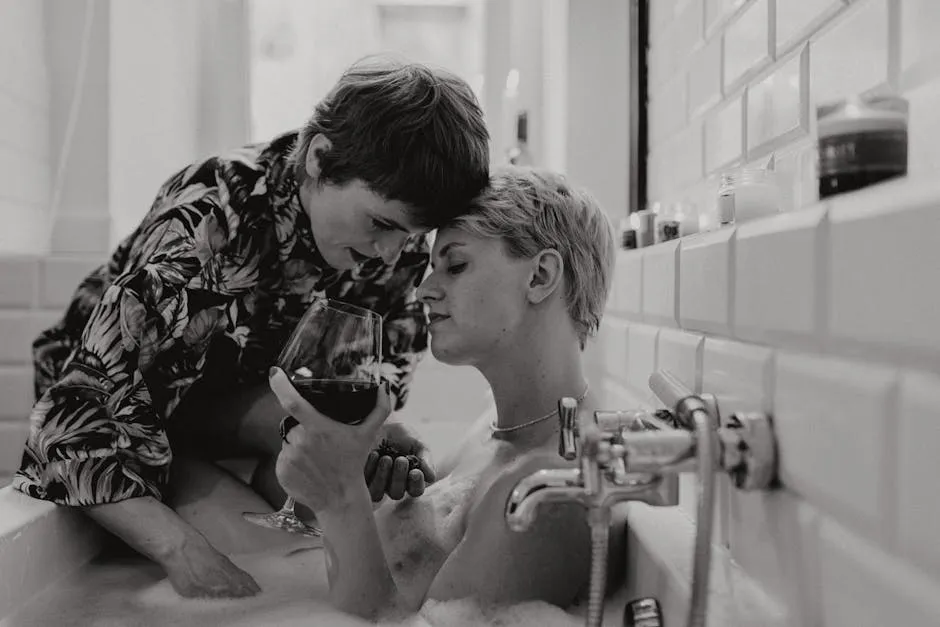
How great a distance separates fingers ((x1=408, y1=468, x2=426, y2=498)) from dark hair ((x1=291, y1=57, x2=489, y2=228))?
1.16ft

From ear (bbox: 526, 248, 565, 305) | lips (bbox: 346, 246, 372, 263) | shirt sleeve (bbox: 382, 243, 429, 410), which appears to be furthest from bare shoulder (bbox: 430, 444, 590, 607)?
shirt sleeve (bbox: 382, 243, 429, 410)

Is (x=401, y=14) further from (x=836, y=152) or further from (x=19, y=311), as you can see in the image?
(x=836, y=152)

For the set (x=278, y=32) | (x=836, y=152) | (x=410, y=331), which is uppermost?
(x=278, y=32)

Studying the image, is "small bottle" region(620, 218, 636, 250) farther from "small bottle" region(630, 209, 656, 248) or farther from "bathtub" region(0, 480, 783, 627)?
"bathtub" region(0, 480, 783, 627)

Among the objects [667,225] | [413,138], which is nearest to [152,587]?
[413,138]

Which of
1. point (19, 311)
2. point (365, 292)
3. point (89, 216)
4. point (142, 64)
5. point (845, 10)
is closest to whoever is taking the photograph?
point (845, 10)

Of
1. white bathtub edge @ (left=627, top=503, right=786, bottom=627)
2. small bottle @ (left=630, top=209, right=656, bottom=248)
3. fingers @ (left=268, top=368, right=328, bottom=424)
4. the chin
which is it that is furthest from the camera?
small bottle @ (left=630, top=209, right=656, bottom=248)

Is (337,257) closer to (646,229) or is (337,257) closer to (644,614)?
(646,229)

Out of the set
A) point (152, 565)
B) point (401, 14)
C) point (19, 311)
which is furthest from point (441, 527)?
point (401, 14)

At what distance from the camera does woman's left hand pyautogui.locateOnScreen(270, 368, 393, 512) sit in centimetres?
100

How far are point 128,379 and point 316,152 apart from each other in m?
0.42

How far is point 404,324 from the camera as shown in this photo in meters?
1.68

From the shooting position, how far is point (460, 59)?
3.40 m

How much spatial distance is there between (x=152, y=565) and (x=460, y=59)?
256cm
